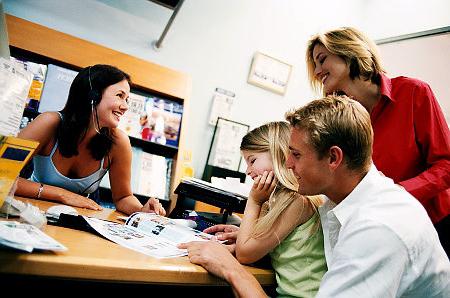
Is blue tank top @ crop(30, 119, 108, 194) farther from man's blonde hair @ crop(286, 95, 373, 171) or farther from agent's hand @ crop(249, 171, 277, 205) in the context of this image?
man's blonde hair @ crop(286, 95, 373, 171)

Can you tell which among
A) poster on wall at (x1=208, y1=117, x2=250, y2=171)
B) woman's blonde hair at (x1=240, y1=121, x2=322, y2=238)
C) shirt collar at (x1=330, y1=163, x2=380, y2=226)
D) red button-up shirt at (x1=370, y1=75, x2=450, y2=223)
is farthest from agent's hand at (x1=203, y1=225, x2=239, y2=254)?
poster on wall at (x1=208, y1=117, x2=250, y2=171)

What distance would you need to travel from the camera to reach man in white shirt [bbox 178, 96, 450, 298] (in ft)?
2.31

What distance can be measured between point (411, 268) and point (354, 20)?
11.0 feet

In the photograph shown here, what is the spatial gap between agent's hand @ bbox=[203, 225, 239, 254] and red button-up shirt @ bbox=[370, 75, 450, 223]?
647 millimetres

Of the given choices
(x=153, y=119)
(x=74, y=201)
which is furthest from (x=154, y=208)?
(x=153, y=119)

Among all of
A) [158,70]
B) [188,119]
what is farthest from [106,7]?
[188,119]

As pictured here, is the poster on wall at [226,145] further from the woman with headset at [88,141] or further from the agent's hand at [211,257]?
the agent's hand at [211,257]

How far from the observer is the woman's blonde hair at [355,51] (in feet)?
4.80

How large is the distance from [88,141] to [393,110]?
138 cm

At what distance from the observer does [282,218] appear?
106 centimetres

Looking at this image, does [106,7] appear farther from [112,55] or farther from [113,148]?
[113,148]

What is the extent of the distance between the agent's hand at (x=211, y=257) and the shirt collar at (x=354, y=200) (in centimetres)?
29

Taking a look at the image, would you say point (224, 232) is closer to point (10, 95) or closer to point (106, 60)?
point (10, 95)

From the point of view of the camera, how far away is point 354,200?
91cm
